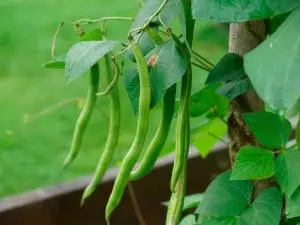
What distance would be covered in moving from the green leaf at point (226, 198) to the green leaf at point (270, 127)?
7 centimetres

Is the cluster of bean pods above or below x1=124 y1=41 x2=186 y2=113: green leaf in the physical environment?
below

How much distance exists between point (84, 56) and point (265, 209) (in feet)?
0.91

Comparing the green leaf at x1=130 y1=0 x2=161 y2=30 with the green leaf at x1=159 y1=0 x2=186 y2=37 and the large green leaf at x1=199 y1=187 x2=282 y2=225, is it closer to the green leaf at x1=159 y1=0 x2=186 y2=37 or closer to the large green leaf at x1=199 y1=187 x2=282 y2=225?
the green leaf at x1=159 y1=0 x2=186 y2=37

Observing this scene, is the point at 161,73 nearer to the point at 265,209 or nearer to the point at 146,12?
the point at 146,12

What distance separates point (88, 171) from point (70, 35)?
1.73 metres

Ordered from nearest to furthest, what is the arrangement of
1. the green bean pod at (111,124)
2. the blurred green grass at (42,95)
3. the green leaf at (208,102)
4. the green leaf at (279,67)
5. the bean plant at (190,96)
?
the green leaf at (279,67) → the bean plant at (190,96) → the green bean pod at (111,124) → the green leaf at (208,102) → the blurred green grass at (42,95)

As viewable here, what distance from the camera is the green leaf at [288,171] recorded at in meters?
0.83

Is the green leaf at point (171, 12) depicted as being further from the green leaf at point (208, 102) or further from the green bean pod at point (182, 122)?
the green leaf at point (208, 102)

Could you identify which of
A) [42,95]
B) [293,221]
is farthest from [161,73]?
[42,95]

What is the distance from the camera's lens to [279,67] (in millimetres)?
612

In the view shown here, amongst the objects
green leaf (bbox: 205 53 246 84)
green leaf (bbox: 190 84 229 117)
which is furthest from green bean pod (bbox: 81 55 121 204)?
green leaf (bbox: 190 84 229 117)

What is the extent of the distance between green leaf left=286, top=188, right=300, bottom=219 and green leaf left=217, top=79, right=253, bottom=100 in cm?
13

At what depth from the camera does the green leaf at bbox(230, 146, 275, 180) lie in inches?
34.1

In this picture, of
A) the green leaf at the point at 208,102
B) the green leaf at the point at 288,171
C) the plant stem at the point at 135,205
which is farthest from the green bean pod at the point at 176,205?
the plant stem at the point at 135,205
